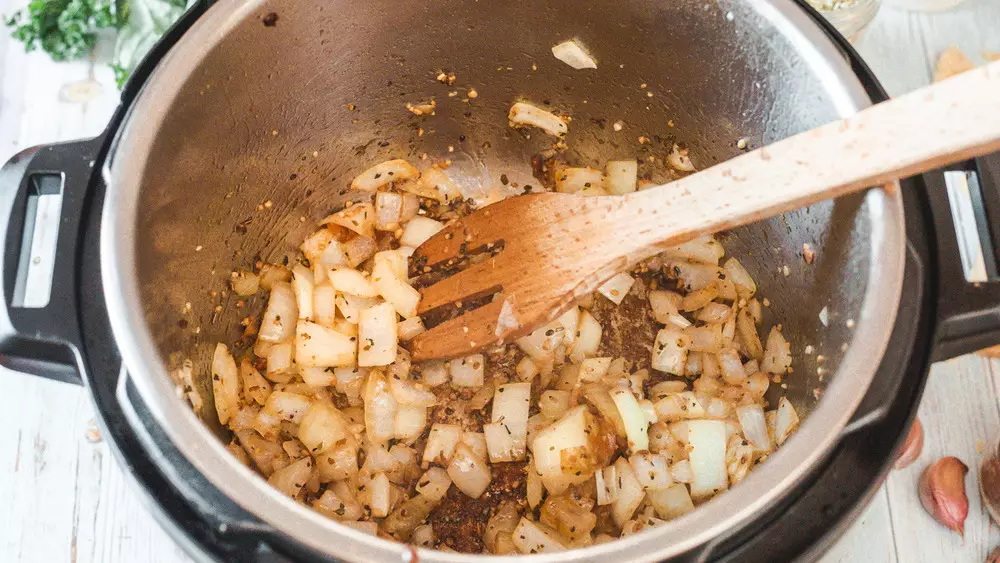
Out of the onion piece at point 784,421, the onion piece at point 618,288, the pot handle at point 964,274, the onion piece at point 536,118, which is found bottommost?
the onion piece at point 618,288

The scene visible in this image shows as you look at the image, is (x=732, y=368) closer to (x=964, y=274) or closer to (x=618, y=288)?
(x=618, y=288)

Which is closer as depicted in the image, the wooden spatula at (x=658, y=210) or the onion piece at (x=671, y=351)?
the wooden spatula at (x=658, y=210)

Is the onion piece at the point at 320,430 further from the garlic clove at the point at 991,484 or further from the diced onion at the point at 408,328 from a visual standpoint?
the garlic clove at the point at 991,484

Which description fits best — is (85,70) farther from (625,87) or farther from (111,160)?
(625,87)

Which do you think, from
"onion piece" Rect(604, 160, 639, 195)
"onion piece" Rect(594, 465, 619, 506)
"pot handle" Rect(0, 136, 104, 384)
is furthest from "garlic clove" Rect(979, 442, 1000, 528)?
"pot handle" Rect(0, 136, 104, 384)

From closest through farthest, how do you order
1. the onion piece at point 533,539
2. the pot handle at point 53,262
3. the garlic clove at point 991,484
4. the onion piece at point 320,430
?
1. the pot handle at point 53,262
2. the onion piece at point 533,539
3. the onion piece at point 320,430
4. the garlic clove at point 991,484

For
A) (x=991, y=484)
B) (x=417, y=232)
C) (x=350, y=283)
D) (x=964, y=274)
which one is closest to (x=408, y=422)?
(x=350, y=283)

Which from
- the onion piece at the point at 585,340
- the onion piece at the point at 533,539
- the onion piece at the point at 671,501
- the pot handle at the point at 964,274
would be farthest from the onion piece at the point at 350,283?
the pot handle at the point at 964,274
